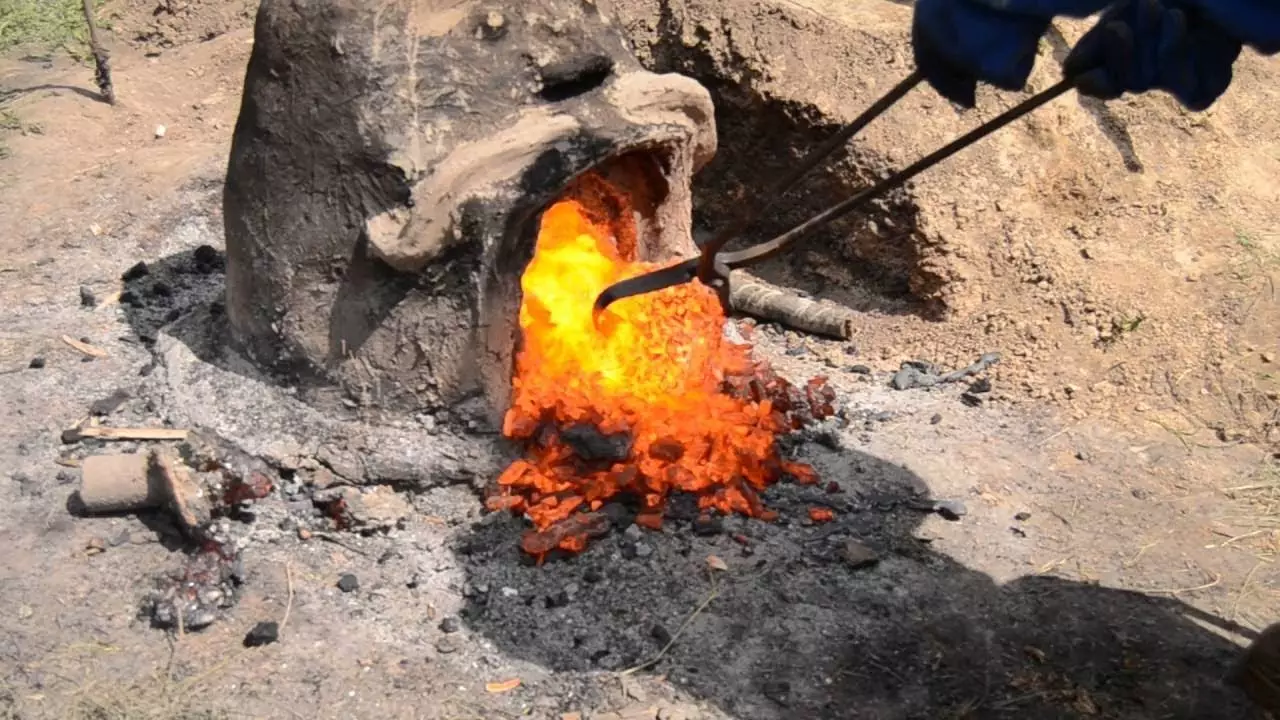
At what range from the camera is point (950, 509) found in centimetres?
469

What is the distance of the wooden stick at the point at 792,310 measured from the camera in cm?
598

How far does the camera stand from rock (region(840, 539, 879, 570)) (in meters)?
4.30

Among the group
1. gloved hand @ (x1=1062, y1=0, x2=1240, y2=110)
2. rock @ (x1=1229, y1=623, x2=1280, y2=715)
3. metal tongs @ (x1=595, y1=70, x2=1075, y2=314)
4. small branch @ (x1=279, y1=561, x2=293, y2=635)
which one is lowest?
small branch @ (x1=279, y1=561, x2=293, y2=635)

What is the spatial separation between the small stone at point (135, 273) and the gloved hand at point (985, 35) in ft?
15.0

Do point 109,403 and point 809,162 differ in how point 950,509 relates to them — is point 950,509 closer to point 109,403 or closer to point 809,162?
point 809,162

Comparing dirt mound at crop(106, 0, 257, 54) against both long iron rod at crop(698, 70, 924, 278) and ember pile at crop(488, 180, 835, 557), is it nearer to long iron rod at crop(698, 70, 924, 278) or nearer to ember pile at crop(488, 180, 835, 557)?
ember pile at crop(488, 180, 835, 557)

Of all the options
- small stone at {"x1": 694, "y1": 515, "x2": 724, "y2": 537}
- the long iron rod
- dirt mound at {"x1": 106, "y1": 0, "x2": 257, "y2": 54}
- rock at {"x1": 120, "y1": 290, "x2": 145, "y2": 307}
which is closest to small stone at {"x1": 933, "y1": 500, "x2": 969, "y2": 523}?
small stone at {"x1": 694, "y1": 515, "x2": 724, "y2": 537}

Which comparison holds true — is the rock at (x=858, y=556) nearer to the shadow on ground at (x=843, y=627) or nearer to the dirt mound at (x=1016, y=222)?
the shadow on ground at (x=843, y=627)

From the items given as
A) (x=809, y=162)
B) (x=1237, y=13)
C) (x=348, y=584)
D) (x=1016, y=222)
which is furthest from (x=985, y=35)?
(x=1016, y=222)

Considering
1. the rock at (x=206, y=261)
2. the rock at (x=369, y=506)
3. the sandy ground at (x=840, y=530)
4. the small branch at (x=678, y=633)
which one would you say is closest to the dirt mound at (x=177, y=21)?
the sandy ground at (x=840, y=530)

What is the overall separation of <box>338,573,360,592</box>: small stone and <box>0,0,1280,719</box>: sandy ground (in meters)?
0.02

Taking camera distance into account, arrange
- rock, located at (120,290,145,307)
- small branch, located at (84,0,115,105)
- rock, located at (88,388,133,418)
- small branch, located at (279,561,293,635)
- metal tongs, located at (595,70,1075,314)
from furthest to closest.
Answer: small branch, located at (84,0,115,105) < rock, located at (120,290,145,307) < rock, located at (88,388,133,418) < small branch, located at (279,561,293,635) < metal tongs, located at (595,70,1075,314)

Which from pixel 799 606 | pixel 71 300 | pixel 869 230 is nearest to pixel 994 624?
pixel 799 606

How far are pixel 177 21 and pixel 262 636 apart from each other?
7193 millimetres
